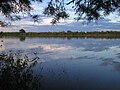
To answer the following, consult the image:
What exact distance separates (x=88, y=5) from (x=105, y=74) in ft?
35.1

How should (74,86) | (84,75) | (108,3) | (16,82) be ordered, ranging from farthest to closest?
(84,75) → (74,86) → (16,82) → (108,3)

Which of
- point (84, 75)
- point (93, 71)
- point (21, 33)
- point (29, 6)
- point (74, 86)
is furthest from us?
point (21, 33)

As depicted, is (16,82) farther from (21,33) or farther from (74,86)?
(21,33)

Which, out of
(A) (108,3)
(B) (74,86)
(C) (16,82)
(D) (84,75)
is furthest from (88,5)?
(D) (84,75)

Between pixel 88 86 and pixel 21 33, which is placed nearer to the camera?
pixel 88 86

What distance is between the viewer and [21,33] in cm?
14550

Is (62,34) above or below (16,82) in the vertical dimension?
below

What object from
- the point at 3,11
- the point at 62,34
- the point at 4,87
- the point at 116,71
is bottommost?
the point at 62,34

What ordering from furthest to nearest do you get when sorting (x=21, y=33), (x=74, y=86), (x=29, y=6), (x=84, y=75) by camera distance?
1. (x=21, y=33)
2. (x=84, y=75)
3. (x=74, y=86)
4. (x=29, y=6)

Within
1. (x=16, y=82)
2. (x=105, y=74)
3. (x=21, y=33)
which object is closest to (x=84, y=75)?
(x=105, y=74)

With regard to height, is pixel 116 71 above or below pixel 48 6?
below

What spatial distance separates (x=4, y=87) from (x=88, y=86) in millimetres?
5896

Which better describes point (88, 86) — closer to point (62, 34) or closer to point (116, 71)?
point (116, 71)

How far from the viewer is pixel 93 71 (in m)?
22.3
